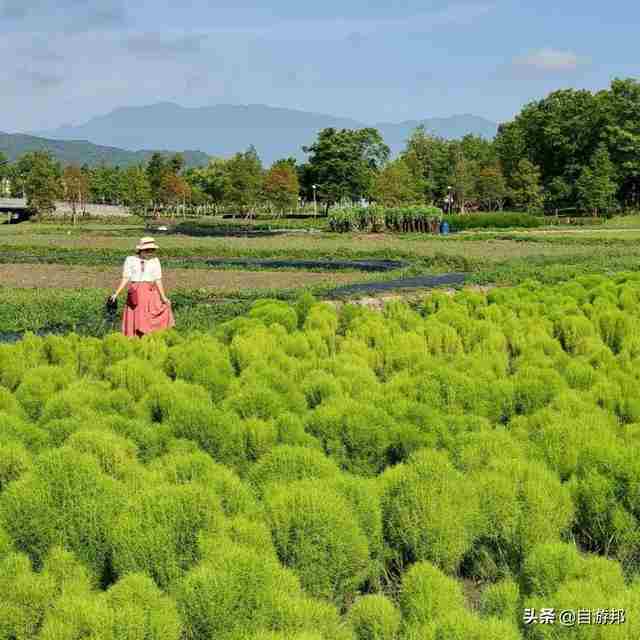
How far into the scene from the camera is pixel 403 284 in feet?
64.8

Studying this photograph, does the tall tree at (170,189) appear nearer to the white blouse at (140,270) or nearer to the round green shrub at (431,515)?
the white blouse at (140,270)

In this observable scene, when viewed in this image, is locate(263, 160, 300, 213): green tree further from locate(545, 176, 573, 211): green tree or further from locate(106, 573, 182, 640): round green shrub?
locate(106, 573, 182, 640): round green shrub

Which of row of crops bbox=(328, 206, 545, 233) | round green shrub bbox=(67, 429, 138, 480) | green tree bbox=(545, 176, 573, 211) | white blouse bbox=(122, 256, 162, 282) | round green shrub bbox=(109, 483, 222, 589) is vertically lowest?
round green shrub bbox=(109, 483, 222, 589)

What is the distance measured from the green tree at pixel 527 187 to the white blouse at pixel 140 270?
57978 mm

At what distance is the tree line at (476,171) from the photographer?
6184cm

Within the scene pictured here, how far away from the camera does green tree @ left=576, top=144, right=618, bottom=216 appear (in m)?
58.7

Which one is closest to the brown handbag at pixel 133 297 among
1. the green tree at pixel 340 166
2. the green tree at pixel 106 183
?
the green tree at pixel 340 166

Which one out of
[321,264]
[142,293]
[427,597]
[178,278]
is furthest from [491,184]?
[427,597]

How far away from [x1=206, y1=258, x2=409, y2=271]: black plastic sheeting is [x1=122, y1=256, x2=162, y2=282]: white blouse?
15.6 metres

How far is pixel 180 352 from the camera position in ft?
23.8

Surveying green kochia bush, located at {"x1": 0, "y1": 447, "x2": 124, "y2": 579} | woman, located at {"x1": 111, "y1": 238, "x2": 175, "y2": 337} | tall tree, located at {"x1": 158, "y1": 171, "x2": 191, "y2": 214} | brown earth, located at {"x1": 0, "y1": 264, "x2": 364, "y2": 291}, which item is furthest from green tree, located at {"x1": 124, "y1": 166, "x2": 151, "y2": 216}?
green kochia bush, located at {"x1": 0, "y1": 447, "x2": 124, "y2": 579}

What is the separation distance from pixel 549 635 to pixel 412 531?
1.11m

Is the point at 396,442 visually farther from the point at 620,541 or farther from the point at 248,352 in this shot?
the point at 248,352

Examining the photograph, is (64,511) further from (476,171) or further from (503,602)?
(476,171)
